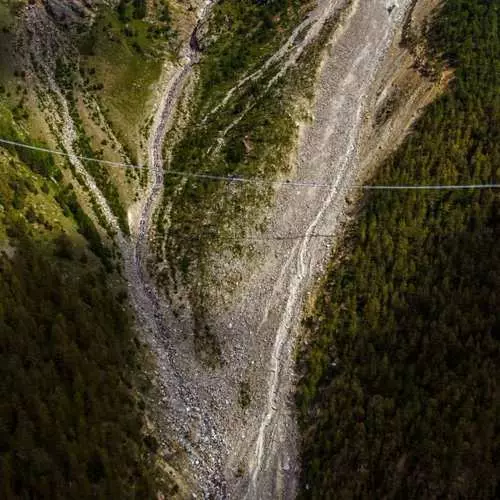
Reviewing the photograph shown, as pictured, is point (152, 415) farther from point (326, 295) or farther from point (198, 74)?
point (198, 74)

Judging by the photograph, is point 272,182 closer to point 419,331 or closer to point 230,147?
point 230,147

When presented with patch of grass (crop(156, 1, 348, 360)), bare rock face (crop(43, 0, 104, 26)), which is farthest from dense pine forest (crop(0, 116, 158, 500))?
bare rock face (crop(43, 0, 104, 26))

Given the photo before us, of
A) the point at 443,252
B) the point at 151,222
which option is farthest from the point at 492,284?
the point at 151,222

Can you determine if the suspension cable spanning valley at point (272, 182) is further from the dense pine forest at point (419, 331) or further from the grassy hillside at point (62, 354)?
the grassy hillside at point (62, 354)

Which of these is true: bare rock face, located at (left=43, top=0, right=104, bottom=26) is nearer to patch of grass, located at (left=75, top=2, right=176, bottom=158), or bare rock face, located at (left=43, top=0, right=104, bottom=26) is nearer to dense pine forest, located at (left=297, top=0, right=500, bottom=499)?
patch of grass, located at (left=75, top=2, right=176, bottom=158)

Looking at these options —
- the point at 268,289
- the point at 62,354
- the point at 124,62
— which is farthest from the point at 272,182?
the point at 62,354

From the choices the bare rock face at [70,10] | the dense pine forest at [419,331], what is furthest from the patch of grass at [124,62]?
the dense pine forest at [419,331]

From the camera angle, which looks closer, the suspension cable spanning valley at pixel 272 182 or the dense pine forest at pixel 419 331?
the dense pine forest at pixel 419 331

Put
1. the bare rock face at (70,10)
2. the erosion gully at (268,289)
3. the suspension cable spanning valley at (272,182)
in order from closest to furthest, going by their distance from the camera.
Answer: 1. the erosion gully at (268,289)
2. the suspension cable spanning valley at (272,182)
3. the bare rock face at (70,10)
